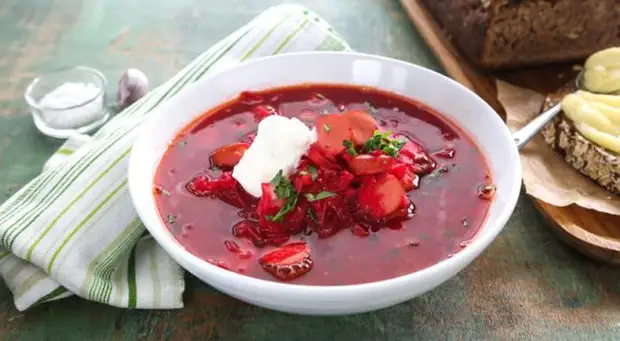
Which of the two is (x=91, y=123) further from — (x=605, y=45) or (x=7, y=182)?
(x=605, y=45)

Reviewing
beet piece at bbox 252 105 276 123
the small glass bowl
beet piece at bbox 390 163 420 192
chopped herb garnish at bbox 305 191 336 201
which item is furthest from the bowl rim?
beet piece at bbox 390 163 420 192

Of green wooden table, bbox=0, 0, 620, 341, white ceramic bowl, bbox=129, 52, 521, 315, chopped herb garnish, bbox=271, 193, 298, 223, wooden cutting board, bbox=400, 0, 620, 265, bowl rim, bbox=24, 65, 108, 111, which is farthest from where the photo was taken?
bowl rim, bbox=24, 65, 108, 111

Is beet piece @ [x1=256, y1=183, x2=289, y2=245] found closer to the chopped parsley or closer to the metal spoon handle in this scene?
the chopped parsley

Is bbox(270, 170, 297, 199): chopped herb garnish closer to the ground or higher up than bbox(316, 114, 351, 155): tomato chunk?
closer to the ground

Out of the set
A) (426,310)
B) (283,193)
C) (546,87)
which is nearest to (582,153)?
(546,87)

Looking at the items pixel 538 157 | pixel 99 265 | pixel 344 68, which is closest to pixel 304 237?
pixel 99 265
